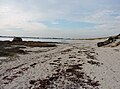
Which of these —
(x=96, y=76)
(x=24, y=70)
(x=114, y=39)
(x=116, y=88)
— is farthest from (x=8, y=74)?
(x=114, y=39)

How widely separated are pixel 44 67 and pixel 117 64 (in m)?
6.42

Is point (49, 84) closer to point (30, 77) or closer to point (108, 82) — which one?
point (30, 77)

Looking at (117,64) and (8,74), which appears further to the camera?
(117,64)

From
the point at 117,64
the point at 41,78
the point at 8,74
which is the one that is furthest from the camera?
the point at 117,64

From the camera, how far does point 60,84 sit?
13.7m

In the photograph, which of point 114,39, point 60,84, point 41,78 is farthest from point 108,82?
point 114,39

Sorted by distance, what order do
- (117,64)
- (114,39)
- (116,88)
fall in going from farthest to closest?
1. (114,39)
2. (117,64)
3. (116,88)

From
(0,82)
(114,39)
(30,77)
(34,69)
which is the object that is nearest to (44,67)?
(34,69)

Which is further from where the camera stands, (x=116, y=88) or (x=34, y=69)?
(x=34, y=69)

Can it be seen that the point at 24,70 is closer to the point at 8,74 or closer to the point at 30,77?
the point at 8,74

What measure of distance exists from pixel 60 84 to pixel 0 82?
14.5ft

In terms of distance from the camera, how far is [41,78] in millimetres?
14922

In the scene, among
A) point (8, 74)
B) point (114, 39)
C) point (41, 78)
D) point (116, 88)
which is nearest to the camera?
point (116, 88)

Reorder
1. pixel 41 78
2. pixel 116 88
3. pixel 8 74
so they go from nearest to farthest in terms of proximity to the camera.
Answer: pixel 116 88, pixel 41 78, pixel 8 74
